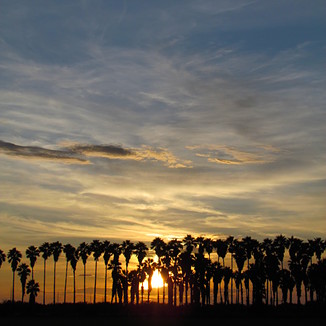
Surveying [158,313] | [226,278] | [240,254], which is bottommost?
[158,313]

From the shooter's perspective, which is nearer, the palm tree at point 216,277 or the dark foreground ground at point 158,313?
the dark foreground ground at point 158,313

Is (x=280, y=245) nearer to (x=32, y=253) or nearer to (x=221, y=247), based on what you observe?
(x=221, y=247)

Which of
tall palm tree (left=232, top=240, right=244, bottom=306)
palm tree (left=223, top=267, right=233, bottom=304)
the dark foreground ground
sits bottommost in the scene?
the dark foreground ground

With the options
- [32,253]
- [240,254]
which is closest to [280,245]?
[240,254]

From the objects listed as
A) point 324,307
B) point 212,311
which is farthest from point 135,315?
point 324,307

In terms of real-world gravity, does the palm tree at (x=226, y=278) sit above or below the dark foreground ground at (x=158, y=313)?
above

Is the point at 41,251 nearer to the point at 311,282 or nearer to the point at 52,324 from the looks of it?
the point at 52,324

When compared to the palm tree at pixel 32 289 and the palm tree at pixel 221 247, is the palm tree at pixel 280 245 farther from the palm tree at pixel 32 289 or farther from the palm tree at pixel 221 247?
the palm tree at pixel 32 289

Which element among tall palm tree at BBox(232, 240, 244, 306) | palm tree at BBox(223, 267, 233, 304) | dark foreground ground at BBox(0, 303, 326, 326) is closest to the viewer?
dark foreground ground at BBox(0, 303, 326, 326)

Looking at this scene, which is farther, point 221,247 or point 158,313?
point 221,247

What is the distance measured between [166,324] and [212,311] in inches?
1206

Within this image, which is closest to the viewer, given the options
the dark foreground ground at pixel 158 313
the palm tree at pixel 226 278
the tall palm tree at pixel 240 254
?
the dark foreground ground at pixel 158 313

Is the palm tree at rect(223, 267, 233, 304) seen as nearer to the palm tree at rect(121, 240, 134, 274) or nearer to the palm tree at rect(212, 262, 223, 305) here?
the palm tree at rect(212, 262, 223, 305)

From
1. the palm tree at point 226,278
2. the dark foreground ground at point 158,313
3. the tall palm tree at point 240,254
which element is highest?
the tall palm tree at point 240,254
